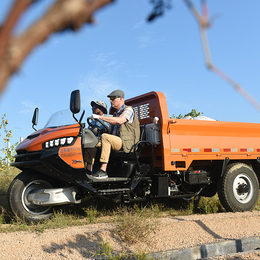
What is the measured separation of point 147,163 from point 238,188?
6.16ft

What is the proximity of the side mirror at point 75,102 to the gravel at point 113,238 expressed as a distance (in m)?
1.60

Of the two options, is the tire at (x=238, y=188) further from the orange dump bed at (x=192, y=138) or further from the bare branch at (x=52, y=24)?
the bare branch at (x=52, y=24)

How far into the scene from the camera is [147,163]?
5836 mm

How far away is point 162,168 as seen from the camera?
18.1 ft

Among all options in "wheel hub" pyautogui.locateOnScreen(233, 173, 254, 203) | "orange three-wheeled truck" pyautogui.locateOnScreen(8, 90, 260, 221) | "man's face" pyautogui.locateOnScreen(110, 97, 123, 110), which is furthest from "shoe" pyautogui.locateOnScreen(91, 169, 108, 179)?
"wheel hub" pyautogui.locateOnScreen(233, 173, 254, 203)

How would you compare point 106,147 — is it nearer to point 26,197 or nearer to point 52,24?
point 26,197

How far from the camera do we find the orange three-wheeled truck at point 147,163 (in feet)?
15.3

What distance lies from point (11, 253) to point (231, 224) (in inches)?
124

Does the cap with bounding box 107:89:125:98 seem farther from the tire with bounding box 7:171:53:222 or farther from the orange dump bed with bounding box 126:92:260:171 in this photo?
the tire with bounding box 7:171:53:222

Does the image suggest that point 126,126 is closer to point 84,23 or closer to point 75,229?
point 75,229

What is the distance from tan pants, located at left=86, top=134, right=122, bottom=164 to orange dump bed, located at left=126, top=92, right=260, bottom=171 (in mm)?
811

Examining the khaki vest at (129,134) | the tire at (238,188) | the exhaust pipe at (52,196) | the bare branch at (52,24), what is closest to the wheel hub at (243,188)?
the tire at (238,188)

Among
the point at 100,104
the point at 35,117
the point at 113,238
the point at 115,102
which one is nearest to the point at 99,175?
the point at 113,238

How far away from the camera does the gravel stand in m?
3.51
